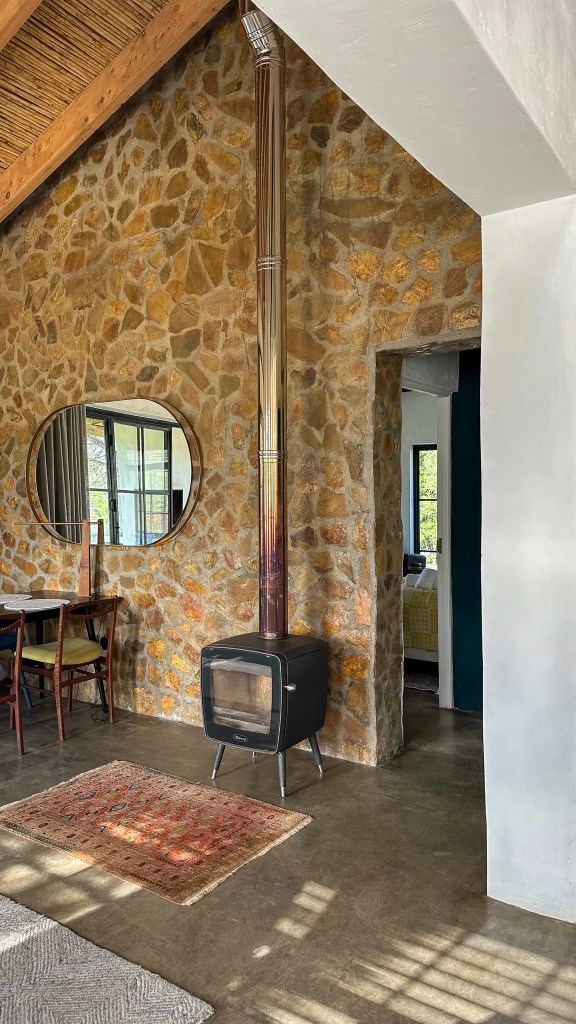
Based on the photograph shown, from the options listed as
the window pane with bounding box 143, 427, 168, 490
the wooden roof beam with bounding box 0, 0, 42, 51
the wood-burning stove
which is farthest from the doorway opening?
the wooden roof beam with bounding box 0, 0, 42, 51

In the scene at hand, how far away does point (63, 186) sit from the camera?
520cm

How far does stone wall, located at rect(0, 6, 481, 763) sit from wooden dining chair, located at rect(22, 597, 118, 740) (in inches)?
8.2

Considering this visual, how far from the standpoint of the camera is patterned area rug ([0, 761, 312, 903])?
281 cm

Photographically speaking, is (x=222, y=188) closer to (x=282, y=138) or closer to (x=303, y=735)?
(x=282, y=138)

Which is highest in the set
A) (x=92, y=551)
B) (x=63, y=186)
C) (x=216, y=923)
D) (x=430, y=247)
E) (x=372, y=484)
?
(x=63, y=186)

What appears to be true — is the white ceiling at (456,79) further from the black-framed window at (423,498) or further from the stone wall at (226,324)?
the black-framed window at (423,498)

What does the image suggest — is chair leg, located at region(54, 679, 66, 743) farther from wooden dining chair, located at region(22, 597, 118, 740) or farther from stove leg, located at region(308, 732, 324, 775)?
stove leg, located at region(308, 732, 324, 775)

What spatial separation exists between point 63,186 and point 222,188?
1510mm

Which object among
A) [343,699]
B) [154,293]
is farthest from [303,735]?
[154,293]

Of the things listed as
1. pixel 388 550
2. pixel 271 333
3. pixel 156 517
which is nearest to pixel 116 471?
pixel 156 517

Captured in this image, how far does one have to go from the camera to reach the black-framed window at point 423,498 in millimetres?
8688

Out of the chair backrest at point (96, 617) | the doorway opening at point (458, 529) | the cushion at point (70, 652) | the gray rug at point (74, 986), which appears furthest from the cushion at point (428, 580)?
the gray rug at point (74, 986)

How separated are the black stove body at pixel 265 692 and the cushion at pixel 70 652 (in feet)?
3.82

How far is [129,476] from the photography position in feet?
15.7
